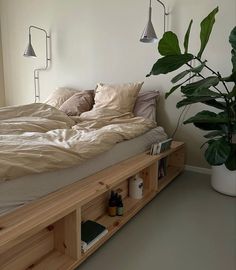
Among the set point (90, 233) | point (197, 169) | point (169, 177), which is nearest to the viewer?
point (90, 233)

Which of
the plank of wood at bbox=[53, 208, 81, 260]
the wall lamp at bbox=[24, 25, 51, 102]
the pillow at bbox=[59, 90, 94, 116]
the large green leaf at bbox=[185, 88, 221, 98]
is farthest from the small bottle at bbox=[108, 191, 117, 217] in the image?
the wall lamp at bbox=[24, 25, 51, 102]

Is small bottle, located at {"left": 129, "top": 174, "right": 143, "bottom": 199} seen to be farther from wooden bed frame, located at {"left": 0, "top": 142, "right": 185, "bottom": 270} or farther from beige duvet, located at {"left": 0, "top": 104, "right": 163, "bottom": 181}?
beige duvet, located at {"left": 0, "top": 104, "right": 163, "bottom": 181}

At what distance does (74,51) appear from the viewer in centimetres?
345

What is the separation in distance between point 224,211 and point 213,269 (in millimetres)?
709

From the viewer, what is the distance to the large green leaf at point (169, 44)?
192 cm

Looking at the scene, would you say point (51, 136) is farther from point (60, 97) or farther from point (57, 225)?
point (60, 97)

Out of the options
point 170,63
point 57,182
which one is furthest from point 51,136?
point 170,63

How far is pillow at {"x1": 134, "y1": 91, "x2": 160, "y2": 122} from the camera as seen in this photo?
2.77m

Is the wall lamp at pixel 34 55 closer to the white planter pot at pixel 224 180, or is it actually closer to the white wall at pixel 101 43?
the white wall at pixel 101 43

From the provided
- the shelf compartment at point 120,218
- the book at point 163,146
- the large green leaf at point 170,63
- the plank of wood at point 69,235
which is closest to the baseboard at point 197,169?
the book at point 163,146

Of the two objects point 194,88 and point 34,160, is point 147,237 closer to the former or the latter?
point 34,160

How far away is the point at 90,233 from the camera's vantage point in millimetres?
1520

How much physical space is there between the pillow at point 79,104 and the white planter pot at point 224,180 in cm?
148

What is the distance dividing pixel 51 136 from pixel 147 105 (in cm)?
130
